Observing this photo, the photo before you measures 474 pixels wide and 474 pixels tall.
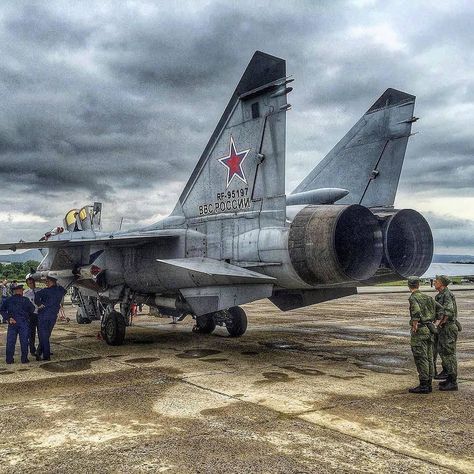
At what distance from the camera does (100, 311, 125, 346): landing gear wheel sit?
413 inches

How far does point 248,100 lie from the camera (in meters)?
8.54

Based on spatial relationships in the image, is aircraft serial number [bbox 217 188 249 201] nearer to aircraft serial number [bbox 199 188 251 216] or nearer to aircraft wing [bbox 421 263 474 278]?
aircraft serial number [bbox 199 188 251 216]

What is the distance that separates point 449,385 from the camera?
20.8 ft

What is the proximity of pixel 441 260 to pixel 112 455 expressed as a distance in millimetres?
6783

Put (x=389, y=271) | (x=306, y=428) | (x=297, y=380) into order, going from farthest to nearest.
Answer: (x=389, y=271), (x=297, y=380), (x=306, y=428)

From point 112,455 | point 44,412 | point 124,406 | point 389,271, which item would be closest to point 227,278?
point 389,271

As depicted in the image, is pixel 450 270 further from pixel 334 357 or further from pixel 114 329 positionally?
pixel 114 329

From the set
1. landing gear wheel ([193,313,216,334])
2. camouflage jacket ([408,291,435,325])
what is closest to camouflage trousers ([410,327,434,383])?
camouflage jacket ([408,291,435,325])

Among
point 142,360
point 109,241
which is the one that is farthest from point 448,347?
point 109,241

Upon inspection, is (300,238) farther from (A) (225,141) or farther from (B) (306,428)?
(B) (306,428)

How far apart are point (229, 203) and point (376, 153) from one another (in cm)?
342

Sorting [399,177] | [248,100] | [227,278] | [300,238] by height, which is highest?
[248,100]

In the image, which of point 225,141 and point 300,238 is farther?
point 225,141

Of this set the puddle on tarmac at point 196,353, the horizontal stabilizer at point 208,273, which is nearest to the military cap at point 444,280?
the horizontal stabilizer at point 208,273
